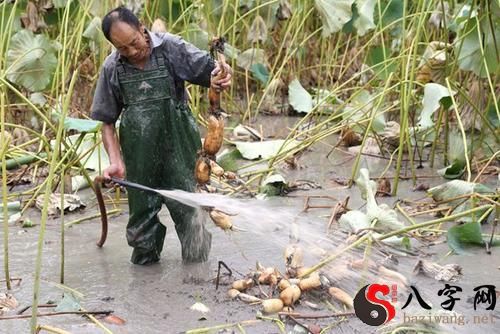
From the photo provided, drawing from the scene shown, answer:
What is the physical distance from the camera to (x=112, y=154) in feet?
10.5

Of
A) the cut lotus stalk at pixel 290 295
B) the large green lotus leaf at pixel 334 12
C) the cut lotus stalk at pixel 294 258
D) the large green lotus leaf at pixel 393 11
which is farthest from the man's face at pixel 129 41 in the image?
the large green lotus leaf at pixel 393 11

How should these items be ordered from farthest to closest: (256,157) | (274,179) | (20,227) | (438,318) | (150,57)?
(256,157), (274,179), (20,227), (150,57), (438,318)

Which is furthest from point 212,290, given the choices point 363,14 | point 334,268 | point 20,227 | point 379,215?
point 363,14

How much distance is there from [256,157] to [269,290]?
6.30 feet

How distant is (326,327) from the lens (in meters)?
2.60

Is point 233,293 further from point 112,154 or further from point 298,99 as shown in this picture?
point 298,99

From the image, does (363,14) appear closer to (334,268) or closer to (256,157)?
(256,157)

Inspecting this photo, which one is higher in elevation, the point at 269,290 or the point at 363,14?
the point at 363,14

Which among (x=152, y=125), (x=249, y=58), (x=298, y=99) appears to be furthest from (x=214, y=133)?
(x=249, y=58)

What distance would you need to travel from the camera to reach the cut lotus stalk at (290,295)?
2766 millimetres

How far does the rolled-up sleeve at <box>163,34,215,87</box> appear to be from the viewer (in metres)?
3.11

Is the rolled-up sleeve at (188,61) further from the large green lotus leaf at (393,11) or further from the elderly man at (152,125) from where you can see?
the large green lotus leaf at (393,11)

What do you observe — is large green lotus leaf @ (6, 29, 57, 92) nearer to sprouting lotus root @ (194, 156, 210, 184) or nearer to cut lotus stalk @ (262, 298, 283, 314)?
sprouting lotus root @ (194, 156, 210, 184)

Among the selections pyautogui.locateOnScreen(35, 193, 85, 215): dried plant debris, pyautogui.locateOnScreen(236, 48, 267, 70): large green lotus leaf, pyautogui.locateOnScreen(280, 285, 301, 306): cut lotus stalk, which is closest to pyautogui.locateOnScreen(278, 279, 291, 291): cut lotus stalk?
pyautogui.locateOnScreen(280, 285, 301, 306): cut lotus stalk
